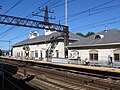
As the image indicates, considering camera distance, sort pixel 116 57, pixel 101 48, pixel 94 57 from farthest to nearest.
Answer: pixel 94 57
pixel 101 48
pixel 116 57

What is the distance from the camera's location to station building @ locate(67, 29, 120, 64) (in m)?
29.5

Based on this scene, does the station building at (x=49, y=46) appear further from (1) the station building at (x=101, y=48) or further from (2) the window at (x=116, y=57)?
(2) the window at (x=116, y=57)

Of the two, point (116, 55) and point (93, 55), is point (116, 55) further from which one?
point (93, 55)

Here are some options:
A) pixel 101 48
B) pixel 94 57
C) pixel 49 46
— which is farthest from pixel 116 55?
pixel 49 46

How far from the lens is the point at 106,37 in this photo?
33.2 meters

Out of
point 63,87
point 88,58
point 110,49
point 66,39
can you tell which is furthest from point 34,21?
point 63,87

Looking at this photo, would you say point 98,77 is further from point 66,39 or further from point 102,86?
point 66,39

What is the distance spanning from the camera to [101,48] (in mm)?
31766

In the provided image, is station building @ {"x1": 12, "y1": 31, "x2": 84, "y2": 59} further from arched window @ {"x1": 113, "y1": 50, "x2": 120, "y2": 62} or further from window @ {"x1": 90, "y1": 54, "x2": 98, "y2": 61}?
arched window @ {"x1": 113, "y1": 50, "x2": 120, "y2": 62}

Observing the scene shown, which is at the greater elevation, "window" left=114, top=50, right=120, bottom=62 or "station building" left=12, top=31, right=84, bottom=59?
"station building" left=12, top=31, right=84, bottom=59

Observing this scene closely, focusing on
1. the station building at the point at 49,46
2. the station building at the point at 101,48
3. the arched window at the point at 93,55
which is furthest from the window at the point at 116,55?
the station building at the point at 49,46

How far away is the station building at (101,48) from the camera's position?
29.5 metres

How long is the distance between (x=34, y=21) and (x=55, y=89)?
89.7ft

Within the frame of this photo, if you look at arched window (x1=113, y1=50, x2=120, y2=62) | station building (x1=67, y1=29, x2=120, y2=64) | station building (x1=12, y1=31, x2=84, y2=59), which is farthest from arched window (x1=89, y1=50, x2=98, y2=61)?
station building (x1=12, y1=31, x2=84, y2=59)
